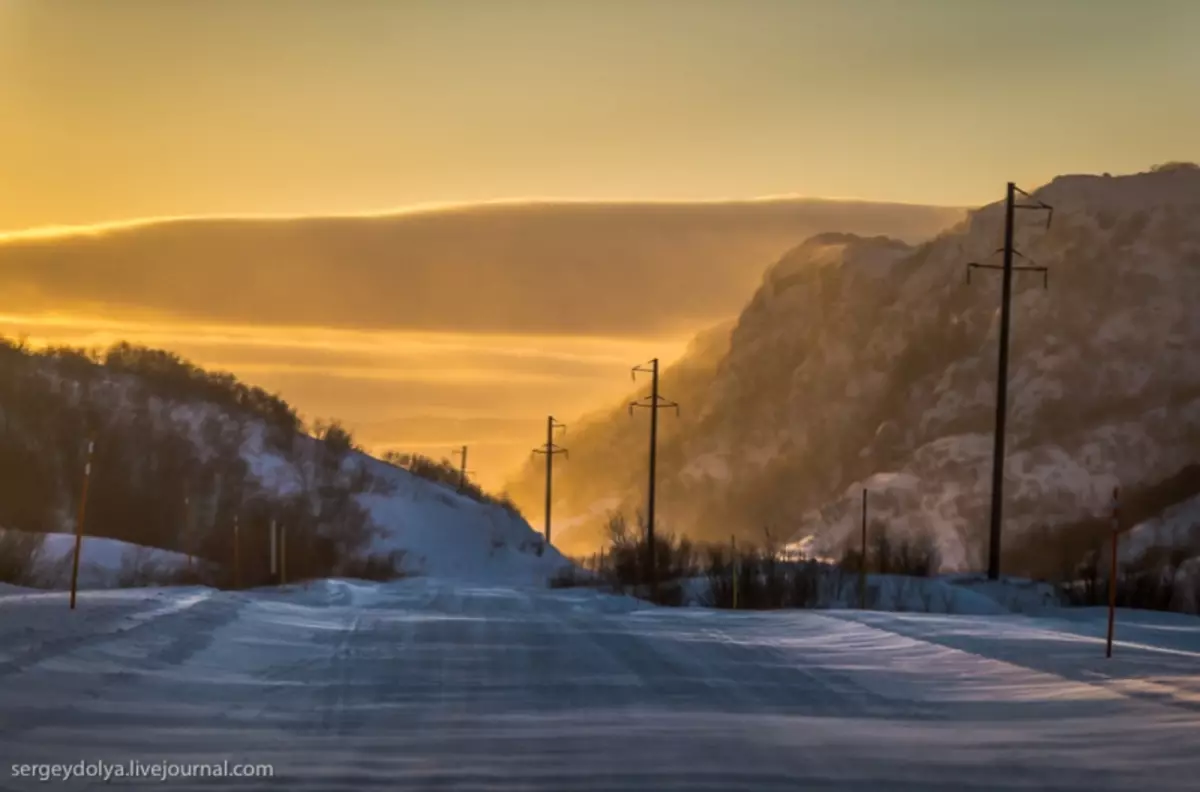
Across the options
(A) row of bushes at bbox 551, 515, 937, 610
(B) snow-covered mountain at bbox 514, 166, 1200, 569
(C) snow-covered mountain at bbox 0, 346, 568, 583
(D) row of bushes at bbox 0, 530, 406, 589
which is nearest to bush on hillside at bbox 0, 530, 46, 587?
(D) row of bushes at bbox 0, 530, 406, 589

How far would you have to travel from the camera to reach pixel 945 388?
371 feet

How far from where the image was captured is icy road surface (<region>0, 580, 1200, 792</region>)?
34.7ft

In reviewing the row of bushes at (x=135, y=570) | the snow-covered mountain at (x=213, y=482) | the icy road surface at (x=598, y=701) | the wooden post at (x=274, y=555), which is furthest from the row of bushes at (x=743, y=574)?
the icy road surface at (x=598, y=701)

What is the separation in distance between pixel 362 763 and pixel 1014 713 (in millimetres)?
5580

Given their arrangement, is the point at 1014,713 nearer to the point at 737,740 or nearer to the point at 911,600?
the point at 737,740

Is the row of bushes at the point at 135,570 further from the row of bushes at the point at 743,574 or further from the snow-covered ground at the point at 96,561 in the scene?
the row of bushes at the point at 743,574

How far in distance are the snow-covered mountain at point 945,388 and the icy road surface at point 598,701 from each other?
64.6 meters

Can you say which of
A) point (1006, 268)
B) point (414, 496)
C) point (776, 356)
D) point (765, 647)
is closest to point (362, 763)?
point (765, 647)

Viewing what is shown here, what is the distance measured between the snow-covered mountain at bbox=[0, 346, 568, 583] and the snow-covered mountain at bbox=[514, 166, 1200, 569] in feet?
55.3

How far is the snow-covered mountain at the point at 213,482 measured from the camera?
65562 millimetres

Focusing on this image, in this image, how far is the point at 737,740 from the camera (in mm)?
11836

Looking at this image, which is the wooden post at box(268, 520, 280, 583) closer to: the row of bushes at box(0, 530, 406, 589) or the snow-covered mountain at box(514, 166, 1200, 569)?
the row of bushes at box(0, 530, 406, 589)

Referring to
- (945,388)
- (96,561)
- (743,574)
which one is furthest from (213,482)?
(945,388)

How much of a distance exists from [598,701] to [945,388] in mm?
101254
